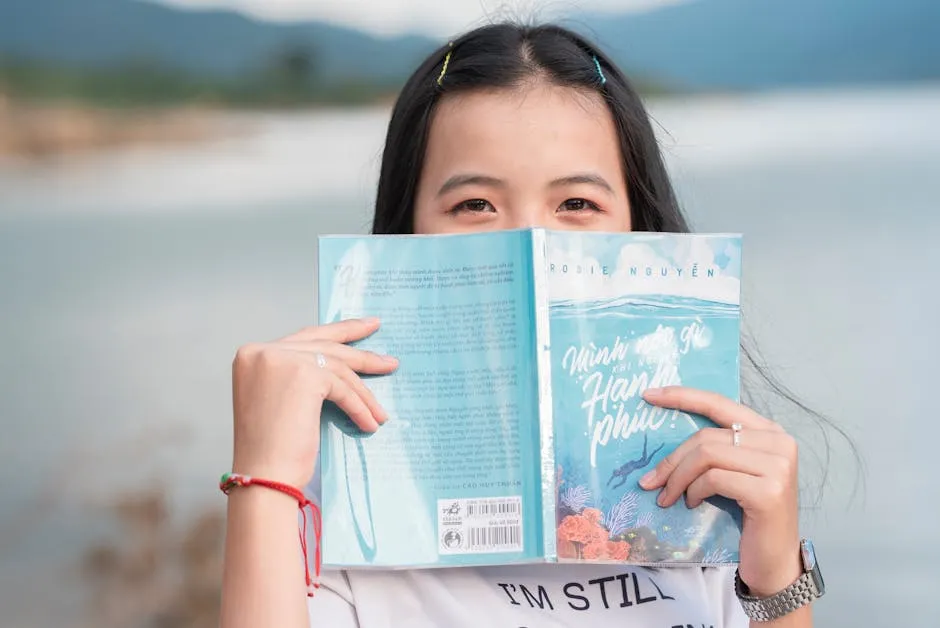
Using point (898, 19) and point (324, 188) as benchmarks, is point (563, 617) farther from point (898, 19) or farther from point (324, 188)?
point (898, 19)

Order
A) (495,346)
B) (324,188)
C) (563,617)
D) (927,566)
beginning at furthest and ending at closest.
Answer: (324,188)
(927,566)
(563,617)
(495,346)

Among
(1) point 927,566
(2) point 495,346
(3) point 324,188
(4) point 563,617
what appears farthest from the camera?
(3) point 324,188

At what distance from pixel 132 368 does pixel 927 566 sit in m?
1.95

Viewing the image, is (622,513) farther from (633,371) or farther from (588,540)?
(633,371)

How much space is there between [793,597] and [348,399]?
0.60 m

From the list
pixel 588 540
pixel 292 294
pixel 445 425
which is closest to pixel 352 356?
pixel 445 425

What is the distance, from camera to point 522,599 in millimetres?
1514

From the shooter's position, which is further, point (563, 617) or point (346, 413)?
point (563, 617)

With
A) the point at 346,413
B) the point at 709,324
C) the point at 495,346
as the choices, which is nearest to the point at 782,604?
the point at 709,324

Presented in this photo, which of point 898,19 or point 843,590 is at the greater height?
point 898,19

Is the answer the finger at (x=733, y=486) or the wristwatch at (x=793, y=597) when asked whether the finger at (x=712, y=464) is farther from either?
the wristwatch at (x=793, y=597)

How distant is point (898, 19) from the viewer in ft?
8.80

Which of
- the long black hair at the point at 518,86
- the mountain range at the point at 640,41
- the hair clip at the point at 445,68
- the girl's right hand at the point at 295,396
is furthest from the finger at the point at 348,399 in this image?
the mountain range at the point at 640,41

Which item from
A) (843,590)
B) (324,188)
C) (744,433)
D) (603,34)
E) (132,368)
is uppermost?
(603,34)
